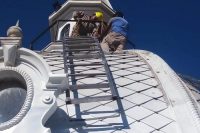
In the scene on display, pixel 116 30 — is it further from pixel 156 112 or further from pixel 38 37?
pixel 156 112

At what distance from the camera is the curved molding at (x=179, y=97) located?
10391 mm

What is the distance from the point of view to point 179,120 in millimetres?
10578

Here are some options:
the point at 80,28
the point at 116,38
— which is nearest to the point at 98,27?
the point at 80,28

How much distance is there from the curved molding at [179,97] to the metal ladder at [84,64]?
93 centimetres

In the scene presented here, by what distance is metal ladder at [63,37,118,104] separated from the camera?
10.6 meters

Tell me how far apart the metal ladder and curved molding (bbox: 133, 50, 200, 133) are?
3.06ft

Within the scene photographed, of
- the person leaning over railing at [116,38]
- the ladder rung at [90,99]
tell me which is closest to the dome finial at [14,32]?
the ladder rung at [90,99]

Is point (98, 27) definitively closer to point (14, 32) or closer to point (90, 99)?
point (14, 32)

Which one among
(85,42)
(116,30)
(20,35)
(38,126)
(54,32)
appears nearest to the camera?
(38,126)

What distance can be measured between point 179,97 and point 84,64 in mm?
2169

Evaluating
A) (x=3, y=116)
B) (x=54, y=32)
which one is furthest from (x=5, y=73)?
(x=54, y=32)

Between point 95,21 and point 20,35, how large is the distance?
19.3ft

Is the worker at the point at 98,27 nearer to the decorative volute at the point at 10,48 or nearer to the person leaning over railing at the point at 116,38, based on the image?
the person leaning over railing at the point at 116,38

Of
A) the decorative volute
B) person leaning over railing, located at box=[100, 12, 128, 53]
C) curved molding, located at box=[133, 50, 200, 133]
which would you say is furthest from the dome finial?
person leaning over railing, located at box=[100, 12, 128, 53]
